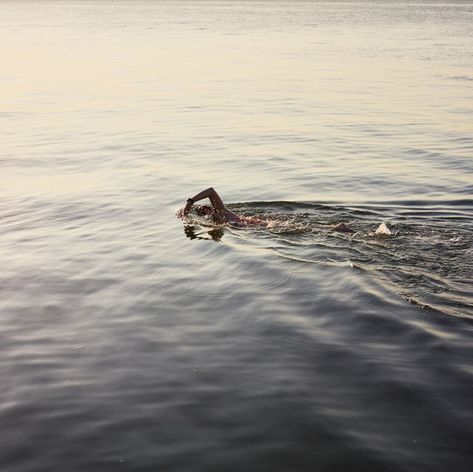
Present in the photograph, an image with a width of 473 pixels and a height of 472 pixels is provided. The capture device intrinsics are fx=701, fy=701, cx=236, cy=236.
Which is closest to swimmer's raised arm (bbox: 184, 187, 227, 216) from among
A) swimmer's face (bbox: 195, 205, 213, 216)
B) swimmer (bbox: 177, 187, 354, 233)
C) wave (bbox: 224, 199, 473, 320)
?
swimmer (bbox: 177, 187, 354, 233)

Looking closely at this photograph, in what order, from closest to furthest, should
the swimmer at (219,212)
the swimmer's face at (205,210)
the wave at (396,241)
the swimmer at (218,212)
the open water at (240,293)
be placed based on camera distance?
the open water at (240,293) → the wave at (396,241) → the swimmer at (218,212) → the swimmer at (219,212) → the swimmer's face at (205,210)

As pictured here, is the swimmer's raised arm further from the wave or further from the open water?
the wave

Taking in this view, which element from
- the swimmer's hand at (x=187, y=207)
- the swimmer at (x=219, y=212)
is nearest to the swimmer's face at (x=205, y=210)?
the swimmer at (x=219, y=212)

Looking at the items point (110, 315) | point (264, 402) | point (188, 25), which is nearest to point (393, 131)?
point (110, 315)

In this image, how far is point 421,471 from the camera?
6031mm

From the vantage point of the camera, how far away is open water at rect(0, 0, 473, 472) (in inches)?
261

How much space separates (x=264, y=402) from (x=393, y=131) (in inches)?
669

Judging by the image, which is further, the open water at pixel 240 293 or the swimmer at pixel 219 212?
the swimmer at pixel 219 212

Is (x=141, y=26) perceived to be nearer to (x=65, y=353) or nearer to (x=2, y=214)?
(x=2, y=214)

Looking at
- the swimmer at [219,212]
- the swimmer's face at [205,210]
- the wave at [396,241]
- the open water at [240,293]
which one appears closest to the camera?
the open water at [240,293]

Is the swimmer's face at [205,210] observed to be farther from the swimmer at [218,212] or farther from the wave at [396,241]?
the wave at [396,241]

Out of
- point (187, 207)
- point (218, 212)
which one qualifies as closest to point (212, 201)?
point (218, 212)

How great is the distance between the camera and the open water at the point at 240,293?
21.7 ft

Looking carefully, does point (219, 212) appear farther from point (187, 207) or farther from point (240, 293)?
point (240, 293)
